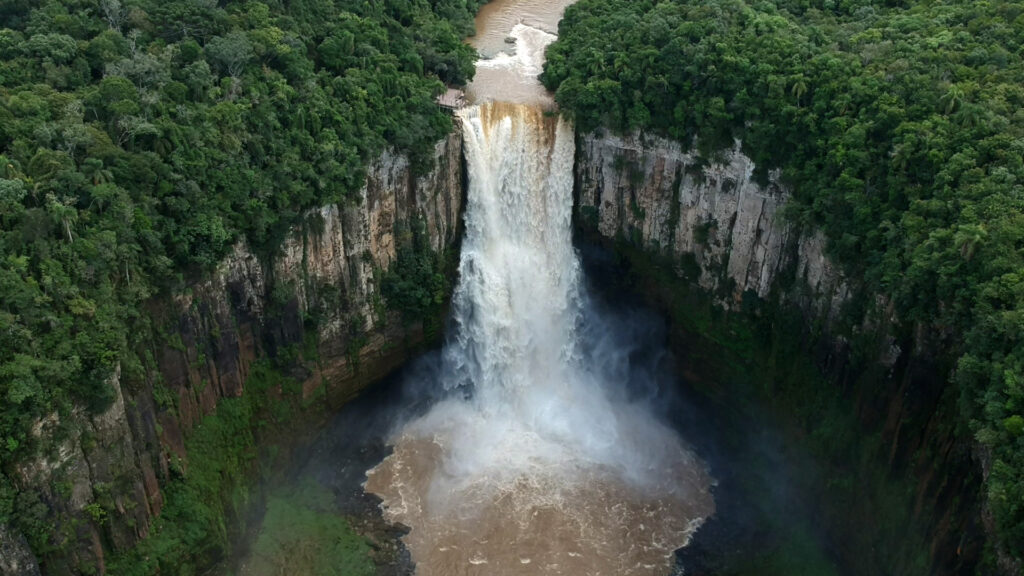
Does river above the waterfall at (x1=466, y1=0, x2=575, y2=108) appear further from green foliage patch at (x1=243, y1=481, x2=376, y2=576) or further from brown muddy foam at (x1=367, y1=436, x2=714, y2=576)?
green foliage patch at (x1=243, y1=481, x2=376, y2=576)

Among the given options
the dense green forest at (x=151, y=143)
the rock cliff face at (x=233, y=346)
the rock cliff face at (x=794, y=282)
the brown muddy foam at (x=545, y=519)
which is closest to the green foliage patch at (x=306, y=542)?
the brown muddy foam at (x=545, y=519)

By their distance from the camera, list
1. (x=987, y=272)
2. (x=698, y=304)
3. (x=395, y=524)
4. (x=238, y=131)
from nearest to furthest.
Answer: (x=987, y=272) → (x=238, y=131) → (x=395, y=524) → (x=698, y=304)

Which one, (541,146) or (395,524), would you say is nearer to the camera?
(395,524)

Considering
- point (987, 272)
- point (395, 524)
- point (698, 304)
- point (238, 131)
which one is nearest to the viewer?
point (987, 272)

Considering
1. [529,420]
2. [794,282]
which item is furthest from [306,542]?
[794,282]

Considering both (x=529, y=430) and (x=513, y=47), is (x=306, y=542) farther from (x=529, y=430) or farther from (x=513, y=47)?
(x=513, y=47)

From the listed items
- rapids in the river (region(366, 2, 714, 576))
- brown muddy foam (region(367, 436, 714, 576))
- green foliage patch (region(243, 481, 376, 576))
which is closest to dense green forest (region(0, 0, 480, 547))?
rapids in the river (region(366, 2, 714, 576))

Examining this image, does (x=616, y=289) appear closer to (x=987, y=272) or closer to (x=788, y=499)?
(x=788, y=499)

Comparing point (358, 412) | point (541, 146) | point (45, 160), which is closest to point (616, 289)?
point (541, 146)

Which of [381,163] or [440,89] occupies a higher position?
[440,89]
